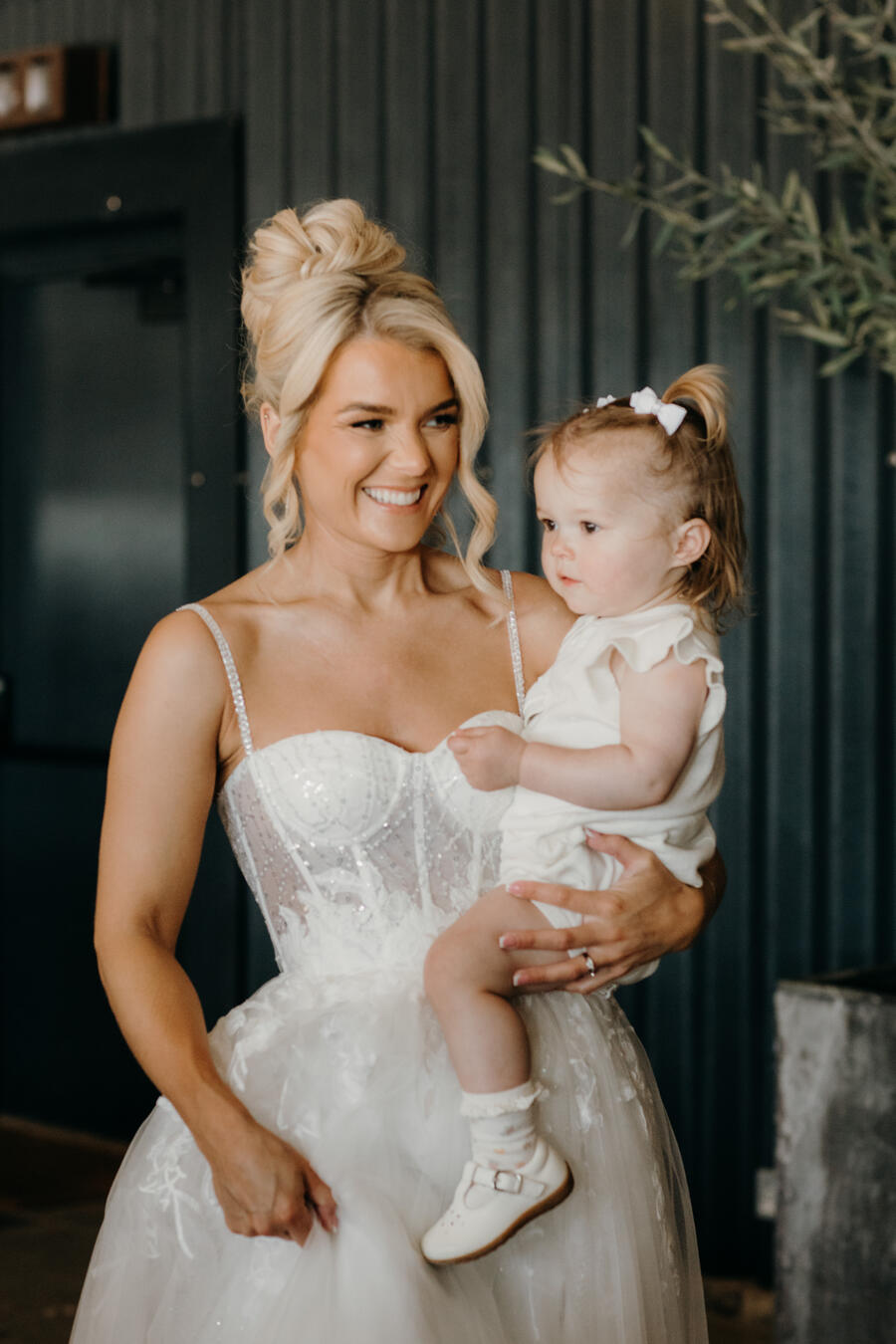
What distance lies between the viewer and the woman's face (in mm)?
1806

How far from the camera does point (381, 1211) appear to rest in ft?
5.31

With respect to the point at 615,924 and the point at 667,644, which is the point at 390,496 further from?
the point at 615,924

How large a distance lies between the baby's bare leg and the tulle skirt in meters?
0.09

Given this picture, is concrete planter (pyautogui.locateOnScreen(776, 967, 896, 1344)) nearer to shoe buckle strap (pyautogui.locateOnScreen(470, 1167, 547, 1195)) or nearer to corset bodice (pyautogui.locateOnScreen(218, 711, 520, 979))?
corset bodice (pyautogui.locateOnScreen(218, 711, 520, 979))

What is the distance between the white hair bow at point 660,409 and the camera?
1.73m

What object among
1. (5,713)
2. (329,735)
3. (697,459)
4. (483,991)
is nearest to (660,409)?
(697,459)

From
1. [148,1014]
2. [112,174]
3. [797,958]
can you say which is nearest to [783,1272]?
[797,958]

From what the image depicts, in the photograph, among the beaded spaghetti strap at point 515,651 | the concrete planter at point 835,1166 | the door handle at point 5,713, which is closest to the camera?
the beaded spaghetti strap at point 515,651

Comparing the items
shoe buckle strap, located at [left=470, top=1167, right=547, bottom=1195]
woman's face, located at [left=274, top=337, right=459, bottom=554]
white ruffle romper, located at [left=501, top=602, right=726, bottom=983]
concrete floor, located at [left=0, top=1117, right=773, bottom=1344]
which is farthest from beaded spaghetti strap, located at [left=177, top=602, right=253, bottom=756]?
concrete floor, located at [left=0, top=1117, right=773, bottom=1344]

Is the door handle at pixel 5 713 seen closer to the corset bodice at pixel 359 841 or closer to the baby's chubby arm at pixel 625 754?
the corset bodice at pixel 359 841

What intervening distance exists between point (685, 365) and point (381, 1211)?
7.30 feet

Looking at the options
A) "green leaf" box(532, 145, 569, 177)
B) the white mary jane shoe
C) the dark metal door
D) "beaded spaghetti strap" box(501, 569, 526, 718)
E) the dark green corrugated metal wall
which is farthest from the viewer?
the dark metal door

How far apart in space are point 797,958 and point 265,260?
79.7 inches

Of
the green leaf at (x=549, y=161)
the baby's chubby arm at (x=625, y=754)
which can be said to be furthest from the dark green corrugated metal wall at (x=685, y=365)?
the baby's chubby arm at (x=625, y=754)
